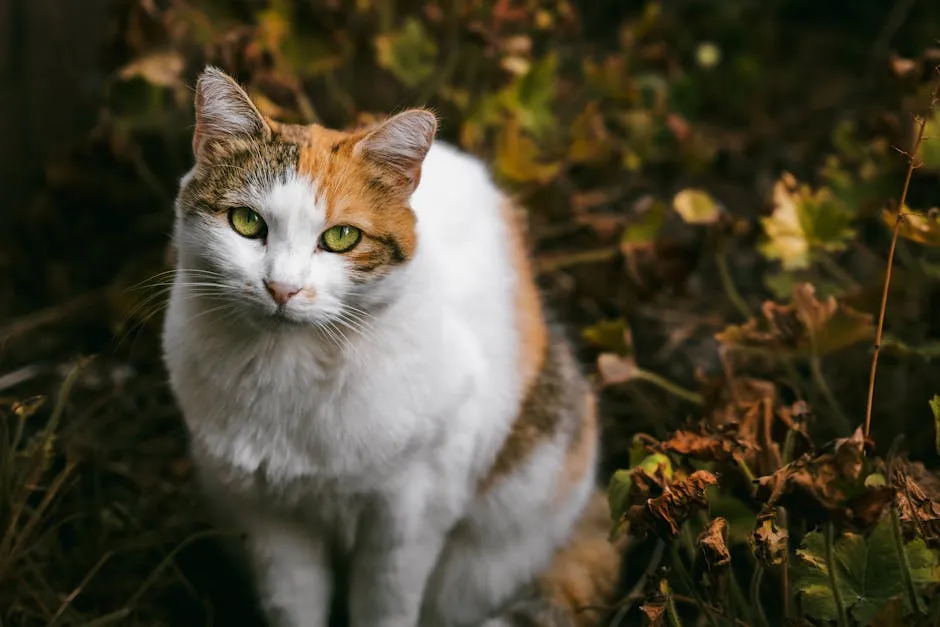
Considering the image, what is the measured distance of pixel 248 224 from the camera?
1.44m

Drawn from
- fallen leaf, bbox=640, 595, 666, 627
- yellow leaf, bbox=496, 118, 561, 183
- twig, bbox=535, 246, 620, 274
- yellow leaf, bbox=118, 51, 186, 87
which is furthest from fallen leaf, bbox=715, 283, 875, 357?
yellow leaf, bbox=118, 51, 186, 87

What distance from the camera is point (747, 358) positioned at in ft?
6.88

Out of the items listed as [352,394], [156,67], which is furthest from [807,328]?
[156,67]

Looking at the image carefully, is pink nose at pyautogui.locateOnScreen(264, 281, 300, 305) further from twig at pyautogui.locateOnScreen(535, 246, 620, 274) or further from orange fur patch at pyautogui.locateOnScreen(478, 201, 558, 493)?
twig at pyautogui.locateOnScreen(535, 246, 620, 274)

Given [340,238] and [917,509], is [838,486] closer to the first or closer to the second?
[917,509]

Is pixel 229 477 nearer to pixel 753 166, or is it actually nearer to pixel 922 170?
pixel 922 170

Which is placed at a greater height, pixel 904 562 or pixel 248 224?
pixel 248 224

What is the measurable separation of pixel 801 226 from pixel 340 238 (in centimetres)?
97

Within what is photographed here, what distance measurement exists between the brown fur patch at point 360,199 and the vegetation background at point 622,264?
0.47 m

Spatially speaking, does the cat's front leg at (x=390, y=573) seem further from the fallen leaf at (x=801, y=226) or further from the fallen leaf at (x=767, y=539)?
the fallen leaf at (x=801, y=226)

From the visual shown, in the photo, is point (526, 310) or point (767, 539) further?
point (526, 310)

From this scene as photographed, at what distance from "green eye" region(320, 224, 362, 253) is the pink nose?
0.33ft

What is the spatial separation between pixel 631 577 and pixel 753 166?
1.42m

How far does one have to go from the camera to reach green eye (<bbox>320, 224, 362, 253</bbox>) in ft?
4.69
